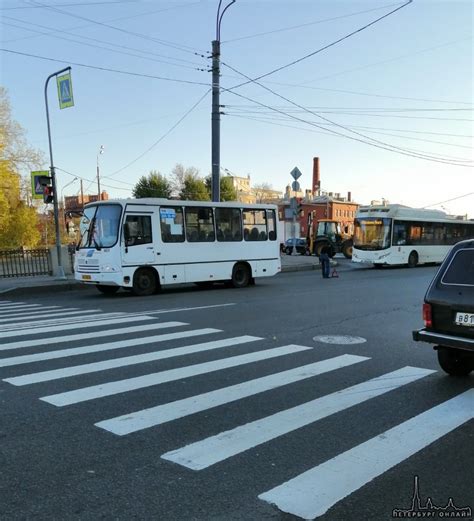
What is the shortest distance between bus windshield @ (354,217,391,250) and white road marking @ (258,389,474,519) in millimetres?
22837

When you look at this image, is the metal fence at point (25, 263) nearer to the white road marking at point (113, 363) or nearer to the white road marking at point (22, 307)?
the white road marking at point (22, 307)

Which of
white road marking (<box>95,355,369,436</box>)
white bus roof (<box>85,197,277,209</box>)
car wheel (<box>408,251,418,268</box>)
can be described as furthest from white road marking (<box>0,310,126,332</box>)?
car wheel (<box>408,251,418,268</box>)

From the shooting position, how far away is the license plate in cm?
537

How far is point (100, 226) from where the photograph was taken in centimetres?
1468

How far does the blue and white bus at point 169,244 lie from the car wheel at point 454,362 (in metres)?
10.1

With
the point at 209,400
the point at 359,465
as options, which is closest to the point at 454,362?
the point at 359,465

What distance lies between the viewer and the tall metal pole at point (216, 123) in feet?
67.8

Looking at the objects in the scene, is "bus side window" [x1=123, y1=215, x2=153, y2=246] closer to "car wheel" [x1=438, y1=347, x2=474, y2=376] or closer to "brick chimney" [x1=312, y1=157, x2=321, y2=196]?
"car wheel" [x1=438, y1=347, x2=474, y2=376]

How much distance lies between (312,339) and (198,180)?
6567 cm

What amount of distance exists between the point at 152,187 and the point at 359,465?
6977 centimetres

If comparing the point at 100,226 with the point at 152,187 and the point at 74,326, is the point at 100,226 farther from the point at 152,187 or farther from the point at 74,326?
the point at 152,187

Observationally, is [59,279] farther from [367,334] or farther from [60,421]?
[60,421]

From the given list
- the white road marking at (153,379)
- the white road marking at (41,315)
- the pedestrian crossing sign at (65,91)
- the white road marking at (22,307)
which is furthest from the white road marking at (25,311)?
the pedestrian crossing sign at (65,91)

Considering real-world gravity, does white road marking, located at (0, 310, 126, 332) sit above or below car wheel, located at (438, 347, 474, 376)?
below
